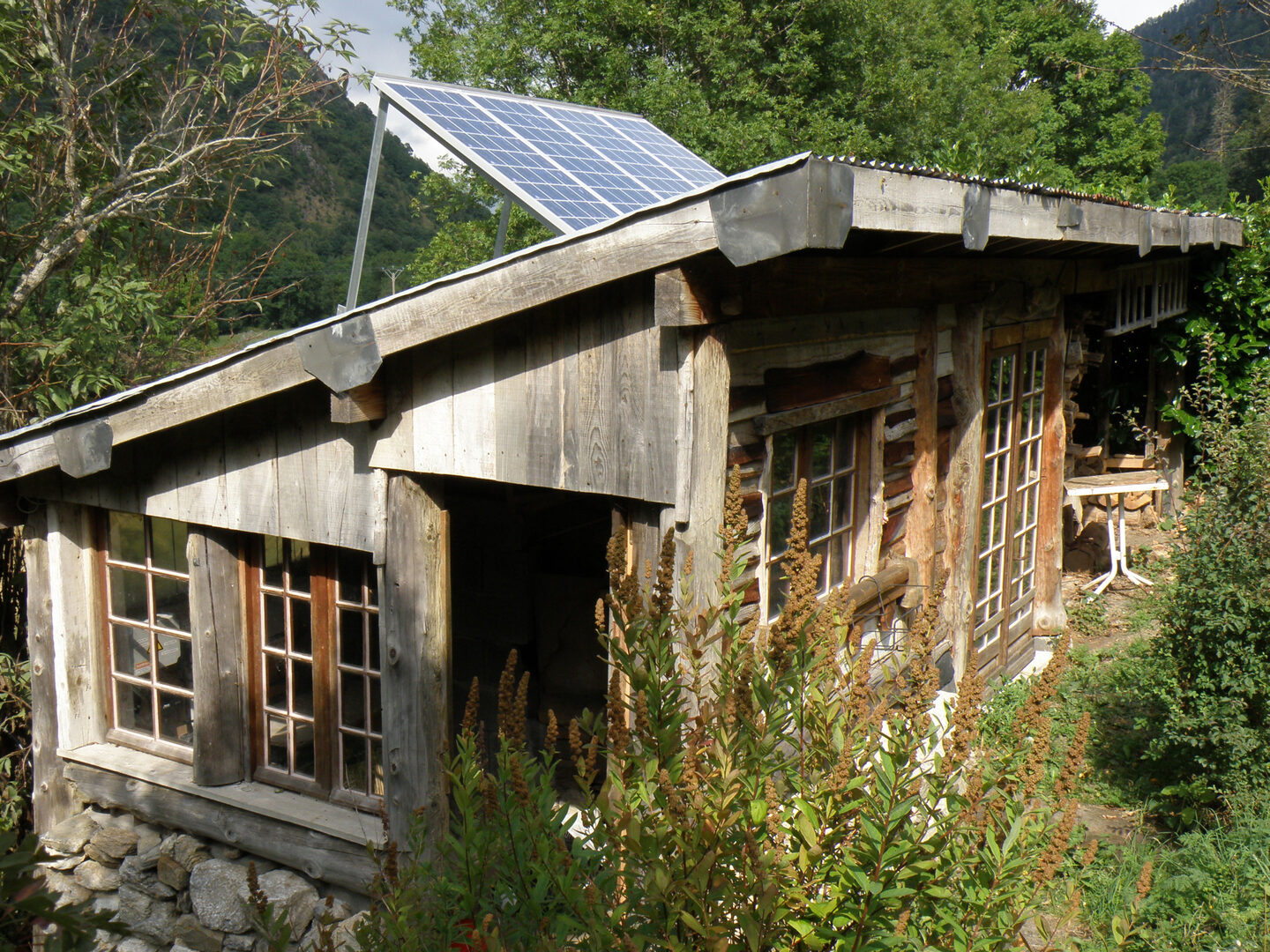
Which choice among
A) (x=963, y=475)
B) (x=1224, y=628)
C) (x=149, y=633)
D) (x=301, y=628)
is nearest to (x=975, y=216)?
(x=1224, y=628)

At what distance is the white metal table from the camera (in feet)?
31.2

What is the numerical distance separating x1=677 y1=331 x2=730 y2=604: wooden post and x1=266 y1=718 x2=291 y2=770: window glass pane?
9.57 feet

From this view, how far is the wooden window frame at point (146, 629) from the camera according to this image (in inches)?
229

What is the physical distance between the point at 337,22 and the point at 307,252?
766 inches

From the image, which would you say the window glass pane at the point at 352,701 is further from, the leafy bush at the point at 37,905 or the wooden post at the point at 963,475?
the wooden post at the point at 963,475

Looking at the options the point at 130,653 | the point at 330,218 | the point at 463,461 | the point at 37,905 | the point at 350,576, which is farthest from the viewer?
the point at 330,218

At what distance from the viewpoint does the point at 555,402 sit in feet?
13.8

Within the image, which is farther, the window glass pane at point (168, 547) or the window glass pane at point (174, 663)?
the window glass pane at point (174, 663)

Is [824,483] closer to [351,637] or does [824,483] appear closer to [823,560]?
[823,560]

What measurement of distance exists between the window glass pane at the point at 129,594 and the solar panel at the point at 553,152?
2.93 meters

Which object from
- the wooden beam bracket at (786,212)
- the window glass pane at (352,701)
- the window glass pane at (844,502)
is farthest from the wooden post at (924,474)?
the window glass pane at (352,701)

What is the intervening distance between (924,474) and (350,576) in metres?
3.22

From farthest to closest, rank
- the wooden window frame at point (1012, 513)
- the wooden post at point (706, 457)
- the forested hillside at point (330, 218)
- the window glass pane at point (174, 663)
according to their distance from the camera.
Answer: the forested hillside at point (330, 218) → the wooden window frame at point (1012, 513) → the window glass pane at point (174, 663) → the wooden post at point (706, 457)

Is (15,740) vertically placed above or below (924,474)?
below
